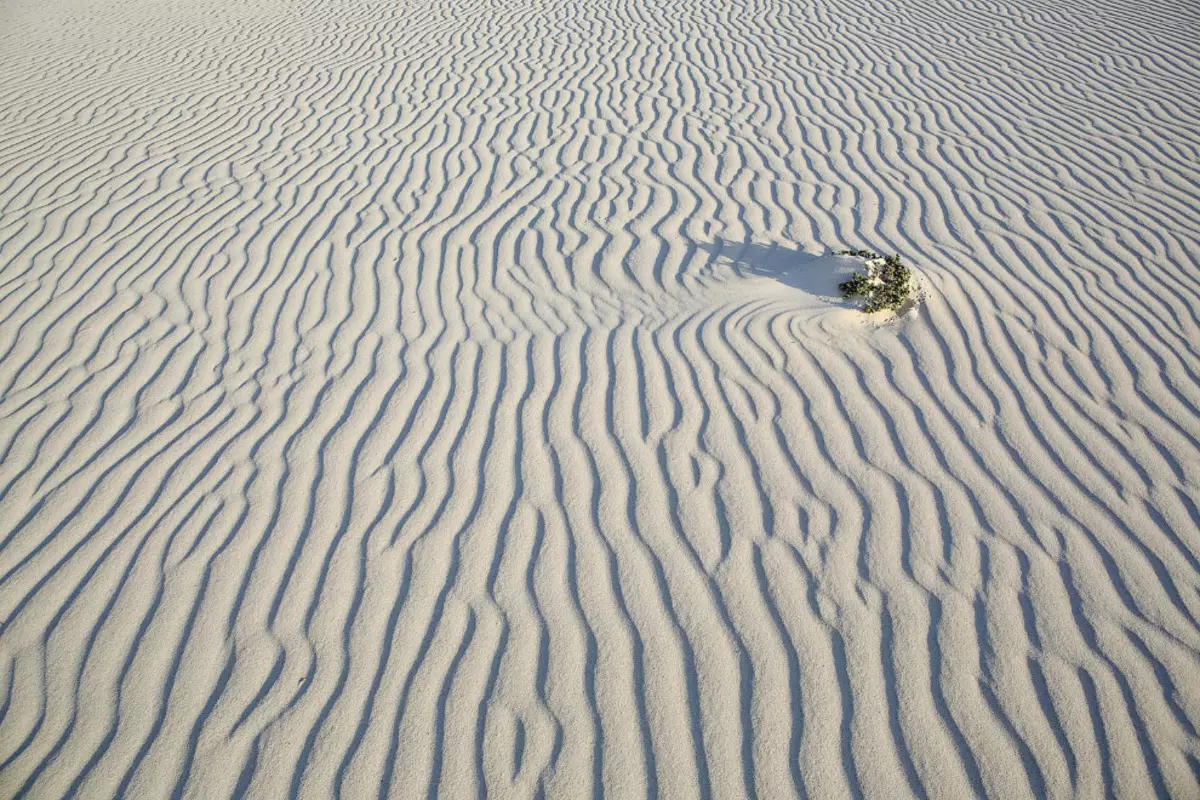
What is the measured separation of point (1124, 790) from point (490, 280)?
147 inches

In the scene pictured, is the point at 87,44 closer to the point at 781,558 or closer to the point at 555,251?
the point at 555,251

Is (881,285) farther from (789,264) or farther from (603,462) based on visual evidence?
(603,462)

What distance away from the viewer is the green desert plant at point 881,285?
3.78 m

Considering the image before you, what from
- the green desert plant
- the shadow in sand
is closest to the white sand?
the shadow in sand

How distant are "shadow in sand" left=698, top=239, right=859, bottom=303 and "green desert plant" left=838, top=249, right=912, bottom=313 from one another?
0.31 feet

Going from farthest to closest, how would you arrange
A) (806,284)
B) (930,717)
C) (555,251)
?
(555,251) → (806,284) → (930,717)

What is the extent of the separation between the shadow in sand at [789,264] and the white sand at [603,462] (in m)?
0.03

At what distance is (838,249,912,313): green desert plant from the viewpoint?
3.78 m

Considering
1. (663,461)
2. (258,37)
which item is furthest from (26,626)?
(258,37)

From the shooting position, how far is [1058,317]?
3.78 meters

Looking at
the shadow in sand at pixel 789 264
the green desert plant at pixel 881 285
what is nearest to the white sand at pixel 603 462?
the shadow in sand at pixel 789 264

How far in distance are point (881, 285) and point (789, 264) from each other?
0.63 metres

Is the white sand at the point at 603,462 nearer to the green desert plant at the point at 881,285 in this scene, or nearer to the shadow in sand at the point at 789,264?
the shadow in sand at the point at 789,264

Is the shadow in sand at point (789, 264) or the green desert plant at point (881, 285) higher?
the green desert plant at point (881, 285)
